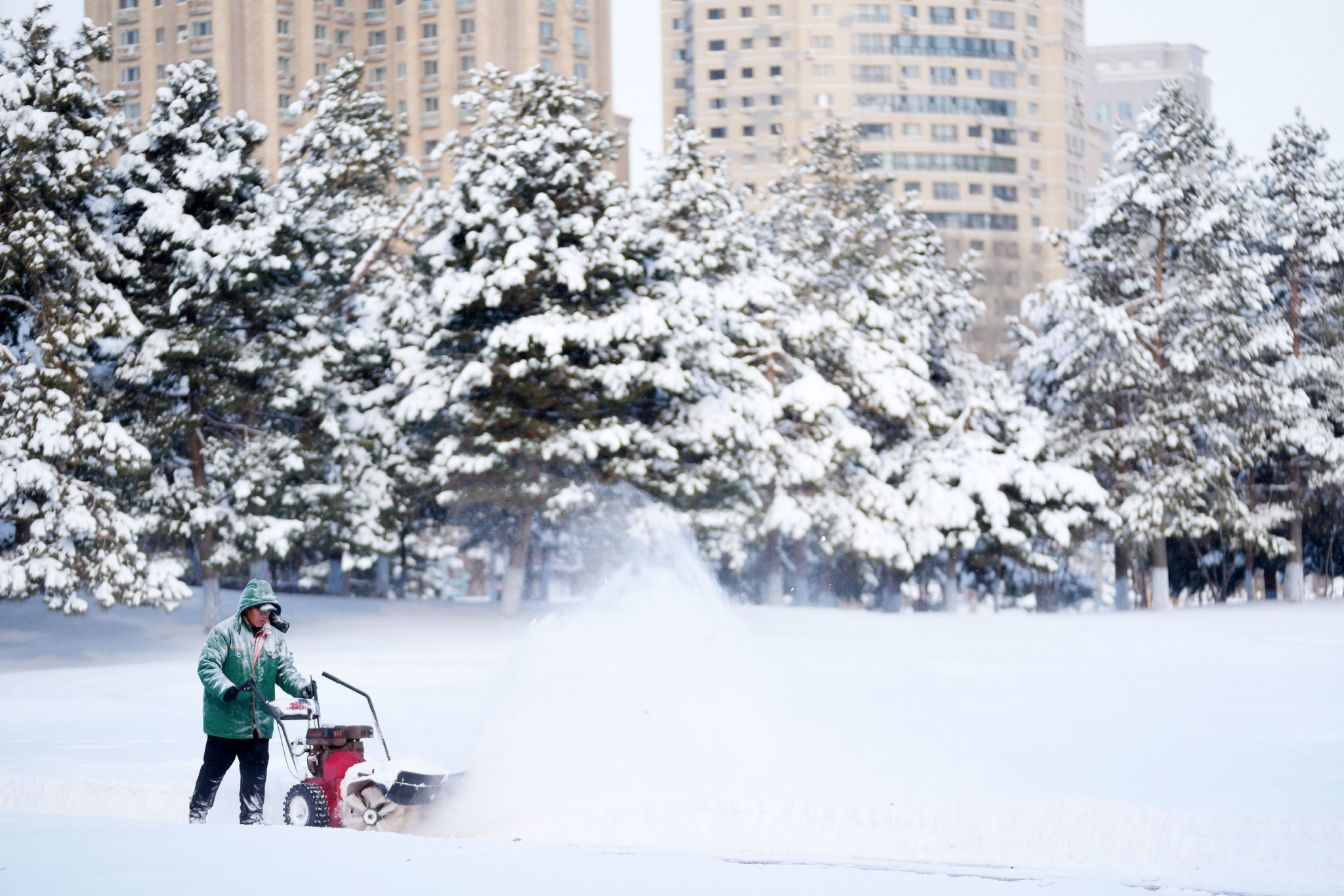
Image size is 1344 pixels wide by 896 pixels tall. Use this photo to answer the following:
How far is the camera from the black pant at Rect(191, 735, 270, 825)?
34.4 feet

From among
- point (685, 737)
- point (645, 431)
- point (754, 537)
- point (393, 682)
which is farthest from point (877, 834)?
point (754, 537)

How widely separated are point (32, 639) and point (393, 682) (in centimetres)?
1368

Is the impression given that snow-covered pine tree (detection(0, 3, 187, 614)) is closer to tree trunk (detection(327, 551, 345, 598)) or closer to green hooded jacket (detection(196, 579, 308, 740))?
green hooded jacket (detection(196, 579, 308, 740))

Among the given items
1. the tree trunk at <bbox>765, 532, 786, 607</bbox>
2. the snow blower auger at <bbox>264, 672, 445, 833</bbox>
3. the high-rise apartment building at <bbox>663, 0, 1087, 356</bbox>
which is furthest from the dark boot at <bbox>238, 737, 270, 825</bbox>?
the high-rise apartment building at <bbox>663, 0, 1087, 356</bbox>

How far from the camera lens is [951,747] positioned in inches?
576

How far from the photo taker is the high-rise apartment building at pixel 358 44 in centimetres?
10606

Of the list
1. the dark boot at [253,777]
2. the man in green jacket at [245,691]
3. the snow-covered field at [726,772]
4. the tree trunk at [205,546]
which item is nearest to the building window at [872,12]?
the tree trunk at [205,546]

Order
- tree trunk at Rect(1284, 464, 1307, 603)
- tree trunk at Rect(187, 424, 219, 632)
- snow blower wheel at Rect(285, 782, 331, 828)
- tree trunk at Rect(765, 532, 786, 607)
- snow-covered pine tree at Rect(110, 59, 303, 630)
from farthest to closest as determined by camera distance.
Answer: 1. tree trunk at Rect(765, 532, 786, 607)
2. tree trunk at Rect(1284, 464, 1307, 603)
3. tree trunk at Rect(187, 424, 219, 632)
4. snow-covered pine tree at Rect(110, 59, 303, 630)
5. snow blower wheel at Rect(285, 782, 331, 828)

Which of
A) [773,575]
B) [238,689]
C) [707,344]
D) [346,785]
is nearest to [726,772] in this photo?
[346,785]

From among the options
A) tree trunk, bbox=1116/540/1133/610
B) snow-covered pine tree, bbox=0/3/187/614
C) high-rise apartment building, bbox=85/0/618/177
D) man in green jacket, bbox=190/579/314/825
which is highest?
high-rise apartment building, bbox=85/0/618/177

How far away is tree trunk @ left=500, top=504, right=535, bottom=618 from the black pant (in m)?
24.3

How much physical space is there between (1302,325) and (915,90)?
97860 mm

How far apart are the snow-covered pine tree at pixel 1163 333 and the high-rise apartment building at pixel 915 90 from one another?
9259 cm

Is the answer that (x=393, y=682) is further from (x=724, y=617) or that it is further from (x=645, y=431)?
(x=645, y=431)
